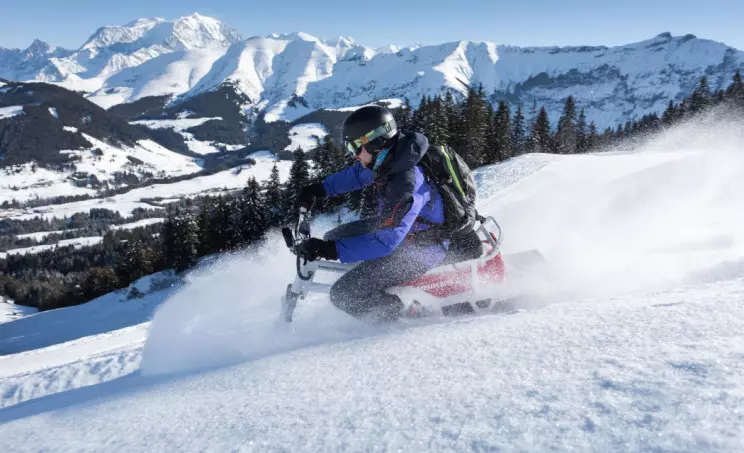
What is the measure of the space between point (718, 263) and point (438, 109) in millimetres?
43235

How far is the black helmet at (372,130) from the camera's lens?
5340 millimetres

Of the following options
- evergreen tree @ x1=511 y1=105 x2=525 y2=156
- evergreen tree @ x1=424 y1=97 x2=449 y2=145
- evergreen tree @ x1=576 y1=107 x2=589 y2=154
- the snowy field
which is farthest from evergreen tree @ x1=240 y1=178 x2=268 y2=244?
evergreen tree @ x1=576 y1=107 x2=589 y2=154

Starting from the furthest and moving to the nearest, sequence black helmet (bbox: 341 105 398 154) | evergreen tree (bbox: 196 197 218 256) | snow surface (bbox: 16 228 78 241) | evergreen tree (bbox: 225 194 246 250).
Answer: snow surface (bbox: 16 228 78 241) < evergreen tree (bbox: 196 197 218 256) < evergreen tree (bbox: 225 194 246 250) < black helmet (bbox: 341 105 398 154)

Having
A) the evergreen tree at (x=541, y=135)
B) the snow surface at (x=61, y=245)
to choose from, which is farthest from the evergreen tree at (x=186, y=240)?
the snow surface at (x=61, y=245)

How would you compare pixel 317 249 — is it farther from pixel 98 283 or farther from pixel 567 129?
pixel 98 283

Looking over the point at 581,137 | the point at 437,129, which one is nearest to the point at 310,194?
the point at 437,129

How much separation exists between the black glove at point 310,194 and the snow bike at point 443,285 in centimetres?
27

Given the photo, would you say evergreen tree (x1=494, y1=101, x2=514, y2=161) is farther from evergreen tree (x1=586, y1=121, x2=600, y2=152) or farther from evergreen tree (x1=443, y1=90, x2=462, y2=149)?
evergreen tree (x1=586, y1=121, x2=600, y2=152)

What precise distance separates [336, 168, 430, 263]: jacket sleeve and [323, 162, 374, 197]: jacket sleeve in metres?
1.64

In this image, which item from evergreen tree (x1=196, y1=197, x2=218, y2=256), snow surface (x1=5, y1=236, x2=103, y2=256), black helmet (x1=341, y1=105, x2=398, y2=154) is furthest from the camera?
snow surface (x1=5, y1=236, x2=103, y2=256)

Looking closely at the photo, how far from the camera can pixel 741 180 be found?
35.5ft

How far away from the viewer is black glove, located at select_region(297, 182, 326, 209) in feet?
21.2

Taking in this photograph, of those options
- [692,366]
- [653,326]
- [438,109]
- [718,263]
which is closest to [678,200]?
[718,263]

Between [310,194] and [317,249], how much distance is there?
1595 mm
